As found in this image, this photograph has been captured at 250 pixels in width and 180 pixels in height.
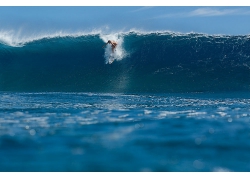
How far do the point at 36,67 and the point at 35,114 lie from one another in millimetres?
11481


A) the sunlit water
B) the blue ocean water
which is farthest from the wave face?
the sunlit water

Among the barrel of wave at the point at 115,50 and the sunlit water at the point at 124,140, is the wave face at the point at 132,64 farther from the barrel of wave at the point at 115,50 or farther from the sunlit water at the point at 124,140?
the sunlit water at the point at 124,140

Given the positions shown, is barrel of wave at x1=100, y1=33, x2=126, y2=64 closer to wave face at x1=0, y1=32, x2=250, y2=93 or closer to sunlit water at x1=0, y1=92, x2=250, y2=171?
wave face at x1=0, y1=32, x2=250, y2=93

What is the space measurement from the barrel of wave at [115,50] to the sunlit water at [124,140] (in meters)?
10.5

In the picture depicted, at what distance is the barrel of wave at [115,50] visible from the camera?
18.6 metres

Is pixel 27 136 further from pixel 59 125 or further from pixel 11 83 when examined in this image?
pixel 11 83

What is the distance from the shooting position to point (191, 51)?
19.0 metres

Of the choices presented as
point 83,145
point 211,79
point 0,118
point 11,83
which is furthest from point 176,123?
point 11,83

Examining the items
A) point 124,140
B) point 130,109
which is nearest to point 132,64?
point 130,109

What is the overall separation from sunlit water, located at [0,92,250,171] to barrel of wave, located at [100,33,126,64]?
34.3 feet

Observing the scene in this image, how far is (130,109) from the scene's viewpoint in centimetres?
895

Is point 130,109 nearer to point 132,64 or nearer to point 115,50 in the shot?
point 132,64

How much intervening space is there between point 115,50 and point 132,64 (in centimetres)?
160

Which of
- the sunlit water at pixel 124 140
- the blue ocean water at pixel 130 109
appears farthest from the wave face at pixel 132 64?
the sunlit water at pixel 124 140
